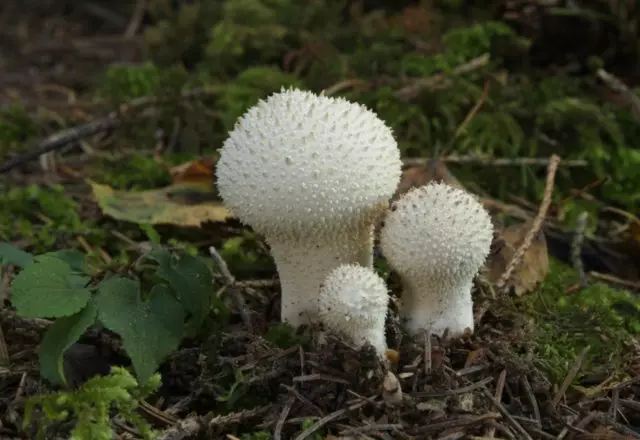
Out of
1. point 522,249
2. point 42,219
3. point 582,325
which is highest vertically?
point 522,249

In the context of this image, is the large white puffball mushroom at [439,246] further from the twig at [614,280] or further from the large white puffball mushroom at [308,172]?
the twig at [614,280]

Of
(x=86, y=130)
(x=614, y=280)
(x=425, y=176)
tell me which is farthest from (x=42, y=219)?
(x=614, y=280)

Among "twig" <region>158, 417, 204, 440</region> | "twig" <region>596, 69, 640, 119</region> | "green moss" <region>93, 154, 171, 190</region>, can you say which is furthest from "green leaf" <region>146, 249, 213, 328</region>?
"twig" <region>596, 69, 640, 119</region>

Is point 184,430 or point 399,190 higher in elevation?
point 399,190

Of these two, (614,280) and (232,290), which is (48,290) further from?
(614,280)

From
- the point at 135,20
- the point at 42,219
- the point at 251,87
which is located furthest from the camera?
the point at 135,20

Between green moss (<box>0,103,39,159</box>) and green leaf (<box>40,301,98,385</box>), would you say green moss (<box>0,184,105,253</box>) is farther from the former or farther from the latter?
green leaf (<box>40,301,98,385</box>)
